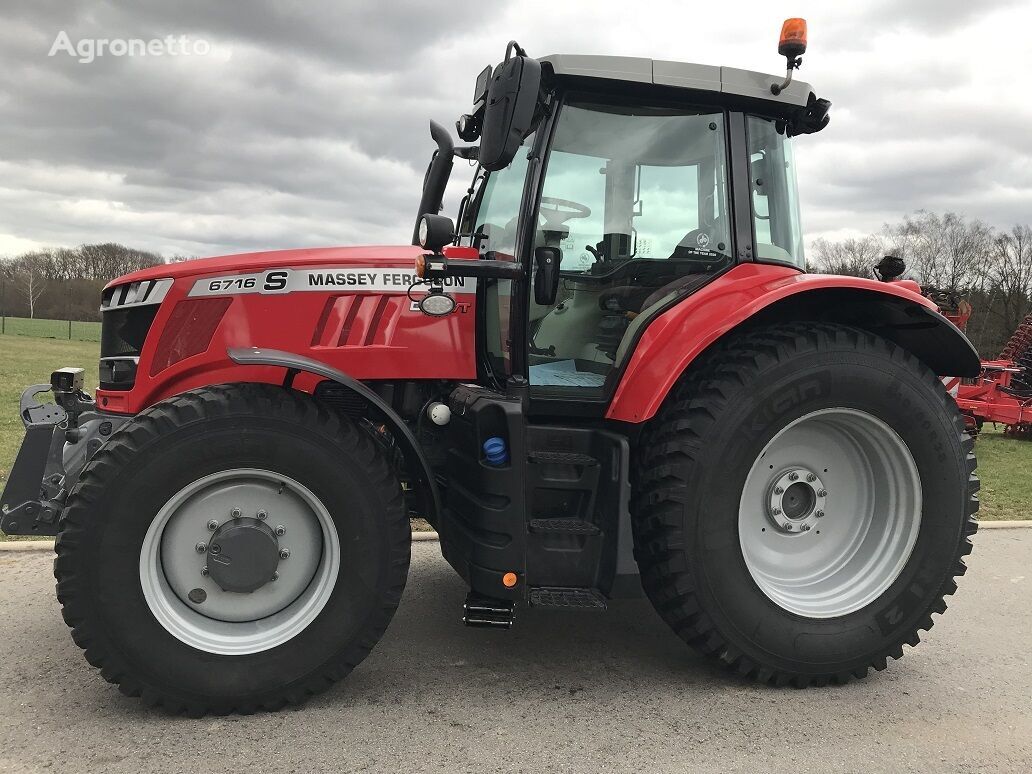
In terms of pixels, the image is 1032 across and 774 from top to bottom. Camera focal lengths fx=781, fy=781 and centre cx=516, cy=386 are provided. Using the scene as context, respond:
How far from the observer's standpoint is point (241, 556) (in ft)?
8.99

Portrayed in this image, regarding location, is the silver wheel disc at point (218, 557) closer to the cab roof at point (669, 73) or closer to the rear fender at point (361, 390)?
the rear fender at point (361, 390)

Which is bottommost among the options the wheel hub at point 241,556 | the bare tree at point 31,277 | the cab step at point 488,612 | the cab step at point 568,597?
the cab step at point 488,612

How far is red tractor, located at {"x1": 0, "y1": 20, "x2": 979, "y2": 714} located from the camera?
270 cm

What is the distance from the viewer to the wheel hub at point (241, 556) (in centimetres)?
273

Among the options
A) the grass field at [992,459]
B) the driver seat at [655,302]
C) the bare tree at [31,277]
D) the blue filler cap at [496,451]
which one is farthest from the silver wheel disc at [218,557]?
the bare tree at [31,277]

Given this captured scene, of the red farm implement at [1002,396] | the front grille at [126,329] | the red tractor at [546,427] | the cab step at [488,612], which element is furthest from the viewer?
the red farm implement at [1002,396]

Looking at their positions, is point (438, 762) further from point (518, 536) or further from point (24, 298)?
point (24, 298)

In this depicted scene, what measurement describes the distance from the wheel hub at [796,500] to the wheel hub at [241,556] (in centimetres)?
196

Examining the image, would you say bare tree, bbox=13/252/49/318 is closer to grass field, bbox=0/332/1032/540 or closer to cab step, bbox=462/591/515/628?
grass field, bbox=0/332/1032/540

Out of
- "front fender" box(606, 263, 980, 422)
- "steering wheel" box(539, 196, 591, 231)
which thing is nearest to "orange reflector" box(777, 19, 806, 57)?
"front fender" box(606, 263, 980, 422)

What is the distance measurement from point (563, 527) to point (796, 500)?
3.33 feet

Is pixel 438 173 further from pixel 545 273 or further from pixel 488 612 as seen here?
pixel 488 612

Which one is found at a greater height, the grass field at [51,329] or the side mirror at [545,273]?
the grass field at [51,329]

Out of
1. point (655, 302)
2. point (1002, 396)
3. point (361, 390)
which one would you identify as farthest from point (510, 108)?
point (1002, 396)
